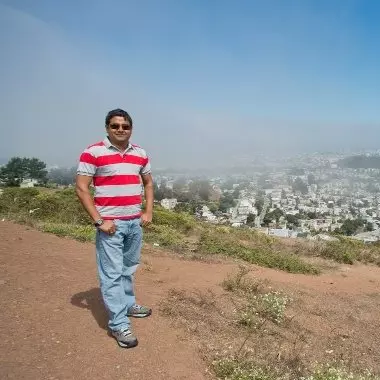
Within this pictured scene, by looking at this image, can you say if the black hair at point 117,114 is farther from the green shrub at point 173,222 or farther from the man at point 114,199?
the green shrub at point 173,222

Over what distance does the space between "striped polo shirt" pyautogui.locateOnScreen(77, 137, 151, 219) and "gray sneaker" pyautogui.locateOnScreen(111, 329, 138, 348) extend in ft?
3.32

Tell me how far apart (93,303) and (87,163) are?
1915mm

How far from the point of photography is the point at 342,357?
4.75m

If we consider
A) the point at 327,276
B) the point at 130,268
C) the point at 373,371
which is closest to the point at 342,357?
the point at 373,371

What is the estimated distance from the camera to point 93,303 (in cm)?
474

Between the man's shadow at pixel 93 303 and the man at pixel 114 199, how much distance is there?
449 millimetres

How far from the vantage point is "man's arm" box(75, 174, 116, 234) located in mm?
3537

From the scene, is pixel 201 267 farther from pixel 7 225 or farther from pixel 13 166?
pixel 13 166

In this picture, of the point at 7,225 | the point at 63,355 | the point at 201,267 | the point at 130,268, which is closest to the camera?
the point at 63,355

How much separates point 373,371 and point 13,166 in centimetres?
2626

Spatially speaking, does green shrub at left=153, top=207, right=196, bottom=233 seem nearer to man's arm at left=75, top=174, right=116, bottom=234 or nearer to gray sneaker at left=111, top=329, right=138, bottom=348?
gray sneaker at left=111, top=329, right=138, bottom=348

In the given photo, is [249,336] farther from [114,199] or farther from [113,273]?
[114,199]

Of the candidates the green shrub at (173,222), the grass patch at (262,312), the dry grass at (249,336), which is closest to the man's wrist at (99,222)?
the dry grass at (249,336)

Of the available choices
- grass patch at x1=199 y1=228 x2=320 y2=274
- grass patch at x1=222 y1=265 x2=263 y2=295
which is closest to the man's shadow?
grass patch at x1=222 y1=265 x2=263 y2=295
